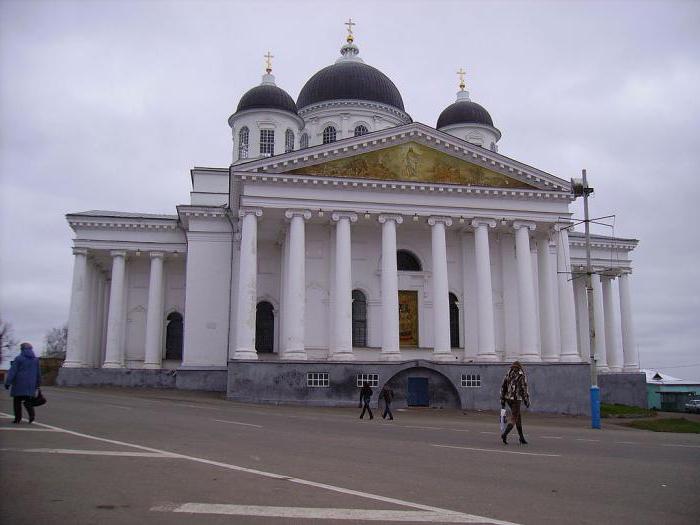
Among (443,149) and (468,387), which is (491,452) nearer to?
(468,387)

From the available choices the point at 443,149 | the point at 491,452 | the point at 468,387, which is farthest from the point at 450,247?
the point at 491,452

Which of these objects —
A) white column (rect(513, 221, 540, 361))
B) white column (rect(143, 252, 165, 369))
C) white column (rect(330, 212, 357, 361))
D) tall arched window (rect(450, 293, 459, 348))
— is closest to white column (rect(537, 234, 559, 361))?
white column (rect(513, 221, 540, 361))

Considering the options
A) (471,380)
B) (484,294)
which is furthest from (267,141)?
(471,380)

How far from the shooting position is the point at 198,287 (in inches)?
1486

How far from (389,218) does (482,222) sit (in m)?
4.88

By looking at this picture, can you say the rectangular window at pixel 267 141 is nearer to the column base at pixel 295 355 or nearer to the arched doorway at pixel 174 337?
the arched doorway at pixel 174 337

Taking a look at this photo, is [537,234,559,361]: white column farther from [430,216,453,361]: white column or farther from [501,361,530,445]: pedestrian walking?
[501,361,530,445]: pedestrian walking

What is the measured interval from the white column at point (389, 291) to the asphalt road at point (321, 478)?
16247mm

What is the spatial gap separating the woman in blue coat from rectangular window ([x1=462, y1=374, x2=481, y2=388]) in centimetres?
2189

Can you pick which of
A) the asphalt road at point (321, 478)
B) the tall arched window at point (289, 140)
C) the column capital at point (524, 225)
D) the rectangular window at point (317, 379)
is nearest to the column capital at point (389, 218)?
the column capital at point (524, 225)

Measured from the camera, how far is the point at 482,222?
3350 centimetres

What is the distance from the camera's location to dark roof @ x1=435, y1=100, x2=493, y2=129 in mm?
50000

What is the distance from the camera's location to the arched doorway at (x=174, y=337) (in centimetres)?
4172

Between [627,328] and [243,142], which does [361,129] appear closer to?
[243,142]
